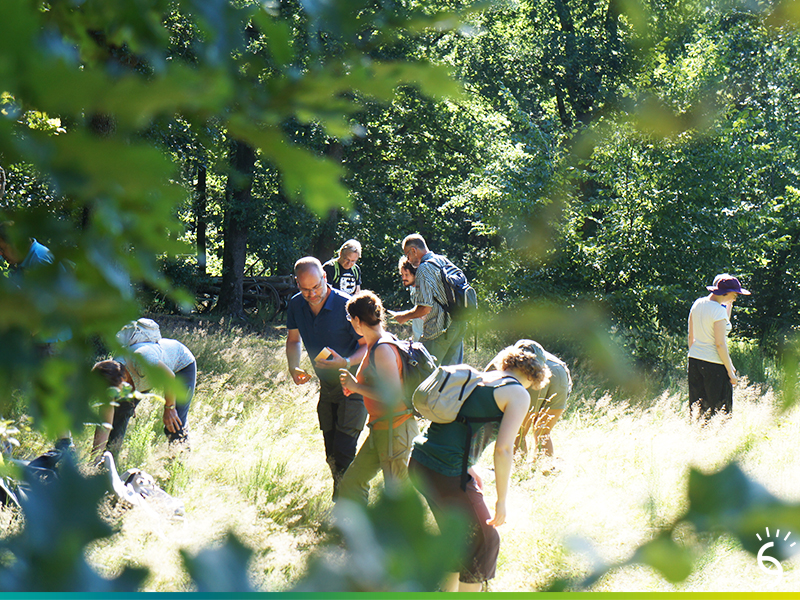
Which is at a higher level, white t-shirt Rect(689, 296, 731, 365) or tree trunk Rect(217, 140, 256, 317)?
white t-shirt Rect(689, 296, 731, 365)

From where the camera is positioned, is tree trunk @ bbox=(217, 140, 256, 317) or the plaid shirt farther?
tree trunk @ bbox=(217, 140, 256, 317)

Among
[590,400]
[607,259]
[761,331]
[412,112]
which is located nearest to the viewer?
[590,400]

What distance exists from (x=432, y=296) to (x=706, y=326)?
2763mm

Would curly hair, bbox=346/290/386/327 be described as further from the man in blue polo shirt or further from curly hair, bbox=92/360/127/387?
curly hair, bbox=92/360/127/387

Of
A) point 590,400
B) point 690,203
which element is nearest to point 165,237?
point 590,400

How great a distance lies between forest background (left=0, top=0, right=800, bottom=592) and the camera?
0.44 meters

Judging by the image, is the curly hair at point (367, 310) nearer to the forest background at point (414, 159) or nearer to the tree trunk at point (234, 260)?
the forest background at point (414, 159)

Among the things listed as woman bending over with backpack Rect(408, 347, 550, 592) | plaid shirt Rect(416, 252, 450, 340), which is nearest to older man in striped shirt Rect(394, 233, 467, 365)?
plaid shirt Rect(416, 252, 450, 340)

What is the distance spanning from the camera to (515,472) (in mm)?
5781

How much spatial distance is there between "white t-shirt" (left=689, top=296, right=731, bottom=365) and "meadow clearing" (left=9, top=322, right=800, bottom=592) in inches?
26.4

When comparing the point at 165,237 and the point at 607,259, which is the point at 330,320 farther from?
the point at 607,259

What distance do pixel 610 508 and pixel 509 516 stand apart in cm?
79

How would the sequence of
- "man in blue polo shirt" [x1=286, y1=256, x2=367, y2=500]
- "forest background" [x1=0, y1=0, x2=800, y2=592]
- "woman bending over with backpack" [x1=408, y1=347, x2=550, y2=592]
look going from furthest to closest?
"man in blue polo shirt" [x1=286, y1=256, x2=367, y2=500] < "woman bending over with backpack" [x1=408, y1=347, x2=550, y2=592] < "forest background" [x1=0, y1=0, x2=800, y2=592]

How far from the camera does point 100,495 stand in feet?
1.65
